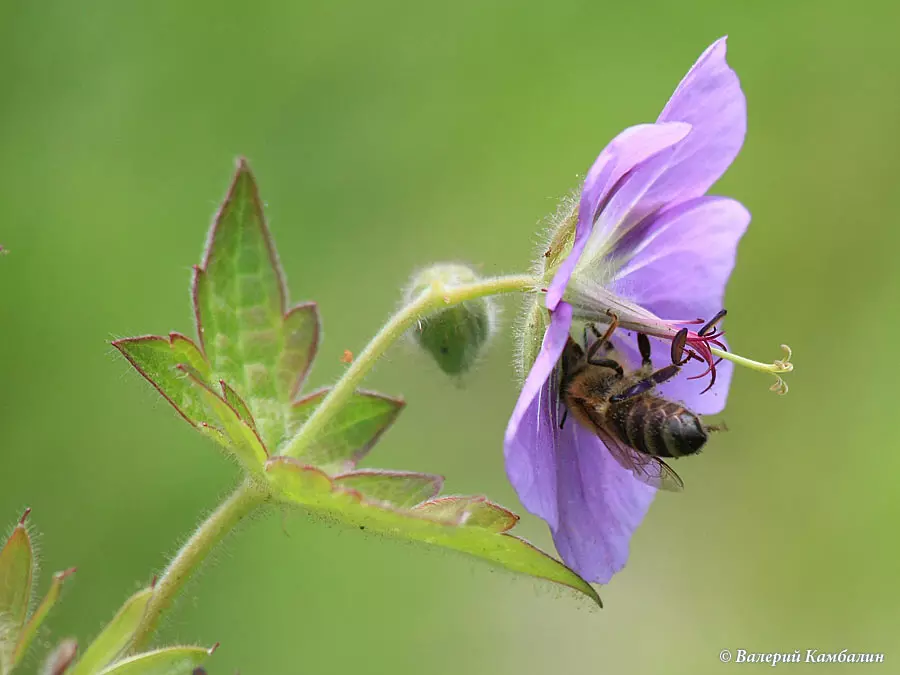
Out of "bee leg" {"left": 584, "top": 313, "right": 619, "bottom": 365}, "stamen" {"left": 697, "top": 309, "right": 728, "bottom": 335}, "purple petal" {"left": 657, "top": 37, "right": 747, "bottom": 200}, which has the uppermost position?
"purple petal" {"left": 657, "top": 37, "right": 747, "bottom": 200}

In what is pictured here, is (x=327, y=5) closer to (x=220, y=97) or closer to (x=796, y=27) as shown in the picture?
(x=220, y=97)

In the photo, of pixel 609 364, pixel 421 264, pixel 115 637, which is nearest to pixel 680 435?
pixel 609 364

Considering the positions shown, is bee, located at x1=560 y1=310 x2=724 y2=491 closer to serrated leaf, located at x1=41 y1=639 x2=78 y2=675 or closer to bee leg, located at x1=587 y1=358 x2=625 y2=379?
bee leg, located at x1=587 y1=358 x2=625 y2=379

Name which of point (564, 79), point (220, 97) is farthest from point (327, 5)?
point (564, 79)

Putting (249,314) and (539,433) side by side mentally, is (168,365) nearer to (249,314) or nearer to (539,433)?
(249,314)

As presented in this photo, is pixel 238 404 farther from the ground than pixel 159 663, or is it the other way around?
pixel 238 404

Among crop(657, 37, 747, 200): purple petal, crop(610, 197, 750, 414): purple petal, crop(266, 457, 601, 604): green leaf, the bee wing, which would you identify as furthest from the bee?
crop(266, 457, 601, 604): green leaf
